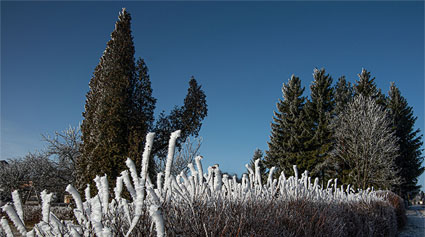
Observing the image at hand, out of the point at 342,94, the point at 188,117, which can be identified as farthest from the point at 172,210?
the point at 342,94

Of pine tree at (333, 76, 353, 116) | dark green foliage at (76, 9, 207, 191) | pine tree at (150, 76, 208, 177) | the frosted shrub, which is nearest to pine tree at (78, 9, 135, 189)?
dark green foliage at (76, 9, 207, 191)

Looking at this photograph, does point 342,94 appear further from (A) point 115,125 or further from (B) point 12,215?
(B) point 12,215

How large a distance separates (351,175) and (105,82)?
18249 mm

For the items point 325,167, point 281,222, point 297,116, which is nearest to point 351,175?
point 325,167

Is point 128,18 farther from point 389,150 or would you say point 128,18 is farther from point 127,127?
point 389,150

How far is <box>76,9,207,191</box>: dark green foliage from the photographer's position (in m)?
9.65

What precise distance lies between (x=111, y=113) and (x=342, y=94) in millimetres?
24020

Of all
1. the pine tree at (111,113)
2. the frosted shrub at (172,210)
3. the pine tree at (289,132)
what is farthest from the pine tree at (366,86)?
the frosted shrub at (172,210)

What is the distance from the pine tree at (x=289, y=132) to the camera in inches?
1003

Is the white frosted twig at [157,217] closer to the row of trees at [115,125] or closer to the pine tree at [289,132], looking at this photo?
the row of trees at [115,125]

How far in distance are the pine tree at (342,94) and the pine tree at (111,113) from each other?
69.4 ft

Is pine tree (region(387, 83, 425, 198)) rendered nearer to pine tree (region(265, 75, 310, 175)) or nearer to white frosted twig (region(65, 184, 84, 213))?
pine tree (region(265, 75, 310, 175))

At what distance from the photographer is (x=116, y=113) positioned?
34.1 feet

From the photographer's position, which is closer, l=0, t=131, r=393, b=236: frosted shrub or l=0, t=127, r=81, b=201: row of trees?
l=0, t=131, r=393, b=236: frosted shrub
